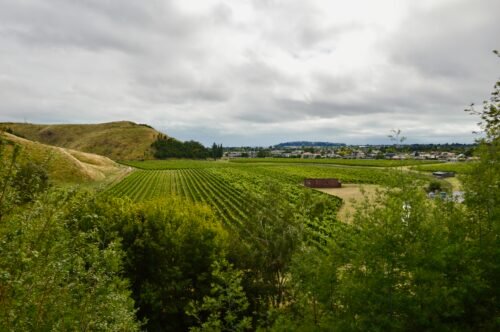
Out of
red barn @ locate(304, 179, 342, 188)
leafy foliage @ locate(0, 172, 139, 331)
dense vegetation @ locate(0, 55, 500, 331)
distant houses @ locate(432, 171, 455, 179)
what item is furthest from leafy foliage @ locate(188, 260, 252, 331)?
distant houses @ locate(432, 171, 455, 179)

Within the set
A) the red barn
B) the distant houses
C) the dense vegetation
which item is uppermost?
the dense vegetation

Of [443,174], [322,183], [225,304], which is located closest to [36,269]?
[225,304]

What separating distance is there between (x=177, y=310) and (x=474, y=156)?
64.1 feet

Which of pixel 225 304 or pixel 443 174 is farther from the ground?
pixel 443 174

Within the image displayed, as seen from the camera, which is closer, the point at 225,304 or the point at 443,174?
the point at 225,304

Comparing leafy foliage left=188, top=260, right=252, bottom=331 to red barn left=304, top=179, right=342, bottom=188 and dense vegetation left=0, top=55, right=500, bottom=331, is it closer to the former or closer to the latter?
dense vegetation left=0, top=55, right=500, bottom=331

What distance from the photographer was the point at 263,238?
2342 centimetres

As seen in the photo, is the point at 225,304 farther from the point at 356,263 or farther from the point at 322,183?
the point at 322,183

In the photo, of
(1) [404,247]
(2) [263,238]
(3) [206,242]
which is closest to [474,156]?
(1) [404,247]

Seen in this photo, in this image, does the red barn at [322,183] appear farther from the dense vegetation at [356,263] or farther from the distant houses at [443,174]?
the dense vegetation at [356,263]

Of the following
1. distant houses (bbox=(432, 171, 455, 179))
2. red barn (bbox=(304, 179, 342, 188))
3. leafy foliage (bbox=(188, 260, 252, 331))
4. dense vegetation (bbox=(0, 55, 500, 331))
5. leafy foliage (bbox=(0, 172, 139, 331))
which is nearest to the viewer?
leafy foliage (bbox=(0, 172, 139, 331))

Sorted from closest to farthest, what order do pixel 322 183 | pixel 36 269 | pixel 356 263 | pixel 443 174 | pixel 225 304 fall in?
pixel 36 269 → pixel 356 263 → pixel 225 304 → pixel 322 183 → pixel 443 174

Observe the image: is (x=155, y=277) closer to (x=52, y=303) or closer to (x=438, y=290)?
(x=52, y=303)

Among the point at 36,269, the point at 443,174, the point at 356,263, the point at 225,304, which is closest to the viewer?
the point at 36,269
